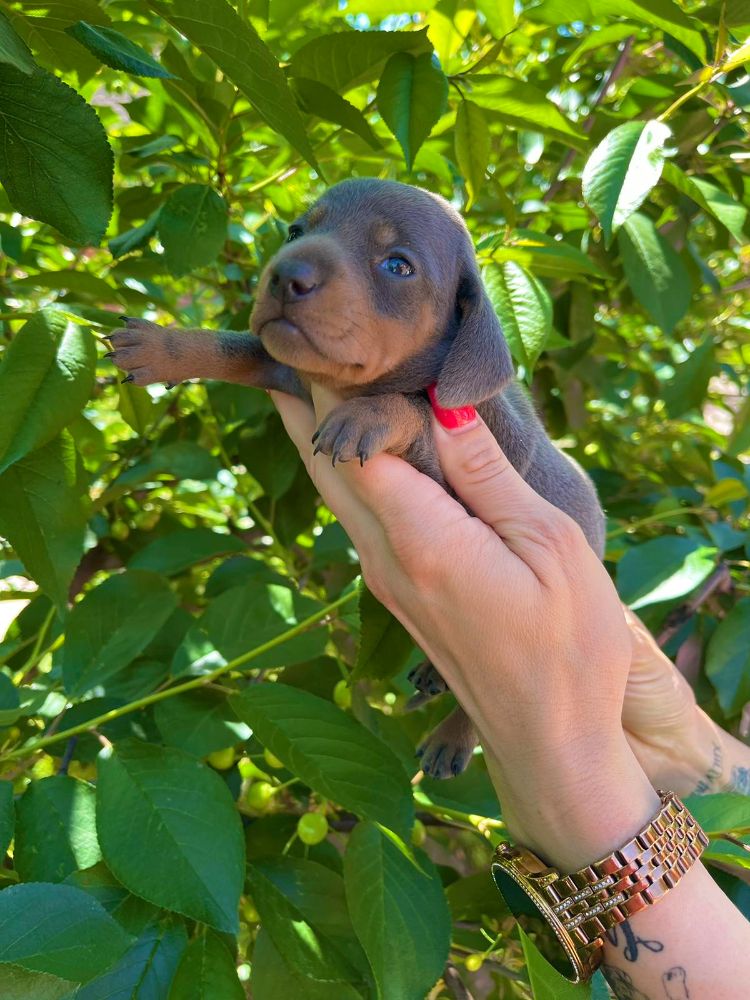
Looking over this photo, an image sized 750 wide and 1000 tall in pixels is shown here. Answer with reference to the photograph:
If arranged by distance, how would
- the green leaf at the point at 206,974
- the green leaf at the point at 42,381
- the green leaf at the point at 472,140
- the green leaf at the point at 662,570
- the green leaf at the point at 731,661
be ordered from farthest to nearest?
the green leaf at the point at 731,661 → the green leaf at the point at 662,570 → the green leaf at the point at 472,140 → the green leaf at the point at 42,381 → the green leaf at the point at 206,974

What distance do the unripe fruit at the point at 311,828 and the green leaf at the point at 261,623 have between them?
1.13 feet

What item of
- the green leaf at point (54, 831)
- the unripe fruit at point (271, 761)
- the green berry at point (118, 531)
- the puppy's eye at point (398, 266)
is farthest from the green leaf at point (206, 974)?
the green berry at point (118, 531)

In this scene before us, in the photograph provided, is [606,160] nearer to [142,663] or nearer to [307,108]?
[307,108]

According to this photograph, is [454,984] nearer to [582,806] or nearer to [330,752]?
[582,806]

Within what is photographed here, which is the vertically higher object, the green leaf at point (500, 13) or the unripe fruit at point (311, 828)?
the green leaf at point (500, 13)

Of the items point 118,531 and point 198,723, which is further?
point 118,531

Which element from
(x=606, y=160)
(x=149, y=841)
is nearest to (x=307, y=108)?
(x=606, y=160)

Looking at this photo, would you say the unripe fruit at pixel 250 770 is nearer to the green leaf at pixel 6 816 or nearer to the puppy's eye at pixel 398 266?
the green leaf at pixel 6 816

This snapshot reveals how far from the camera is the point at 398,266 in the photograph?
1.72 meters

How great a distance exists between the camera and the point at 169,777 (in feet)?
4.75

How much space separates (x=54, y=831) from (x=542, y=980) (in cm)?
85

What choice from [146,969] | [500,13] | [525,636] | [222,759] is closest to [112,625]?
[222,759]

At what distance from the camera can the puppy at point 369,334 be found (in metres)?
1.56

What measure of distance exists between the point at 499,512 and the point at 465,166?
0.83 meters
